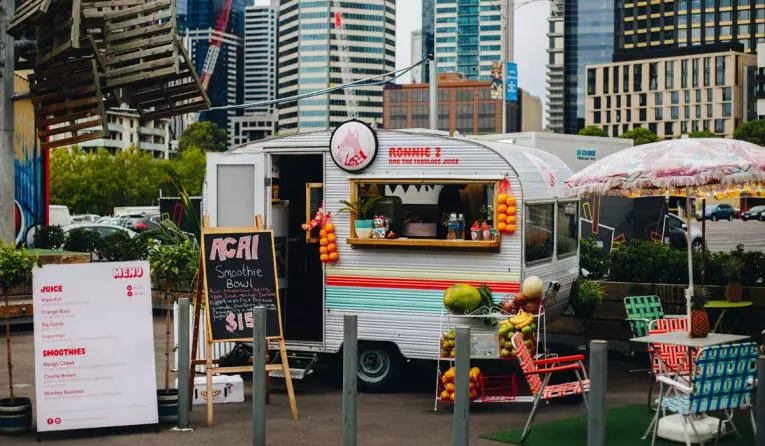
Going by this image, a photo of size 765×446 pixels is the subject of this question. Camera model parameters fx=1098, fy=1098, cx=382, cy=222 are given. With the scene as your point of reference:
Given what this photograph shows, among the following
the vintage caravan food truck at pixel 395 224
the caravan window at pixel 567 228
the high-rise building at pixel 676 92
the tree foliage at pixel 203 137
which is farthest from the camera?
the high-rise building at pixel 676 92

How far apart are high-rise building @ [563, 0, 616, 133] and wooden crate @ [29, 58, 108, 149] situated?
176 metres

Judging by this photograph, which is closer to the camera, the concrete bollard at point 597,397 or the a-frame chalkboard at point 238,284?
the concrete bollard at point 597,397

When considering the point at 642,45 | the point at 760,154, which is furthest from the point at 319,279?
the point at 642,45

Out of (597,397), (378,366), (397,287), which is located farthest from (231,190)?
(597,397)

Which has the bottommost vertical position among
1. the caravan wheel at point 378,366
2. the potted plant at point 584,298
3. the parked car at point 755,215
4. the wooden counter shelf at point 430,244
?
the parked car at point 755,215

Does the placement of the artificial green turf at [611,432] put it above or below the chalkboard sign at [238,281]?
below

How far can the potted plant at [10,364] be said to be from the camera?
33.4ft

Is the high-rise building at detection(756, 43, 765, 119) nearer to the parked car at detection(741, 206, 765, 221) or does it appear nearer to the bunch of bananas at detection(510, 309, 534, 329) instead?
the parked car at detection(741, 206, 765, 221)

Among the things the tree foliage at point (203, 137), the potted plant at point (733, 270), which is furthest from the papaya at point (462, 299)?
the tree foliage at point (203, 137)

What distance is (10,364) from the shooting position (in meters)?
10.1

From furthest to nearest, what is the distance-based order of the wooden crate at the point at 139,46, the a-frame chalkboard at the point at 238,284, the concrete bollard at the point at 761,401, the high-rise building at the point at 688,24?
the high-rise building at the point at 688,24, the wooden crate at the point at 139,46, the a-frame chalkboard at the point at 238,284, the concrete bollard at the point at 761,401

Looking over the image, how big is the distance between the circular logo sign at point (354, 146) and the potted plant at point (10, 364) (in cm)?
364

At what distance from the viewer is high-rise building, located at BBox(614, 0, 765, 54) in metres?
173

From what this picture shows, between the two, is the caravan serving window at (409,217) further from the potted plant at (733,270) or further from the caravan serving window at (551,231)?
the potted plant at (733,270)
